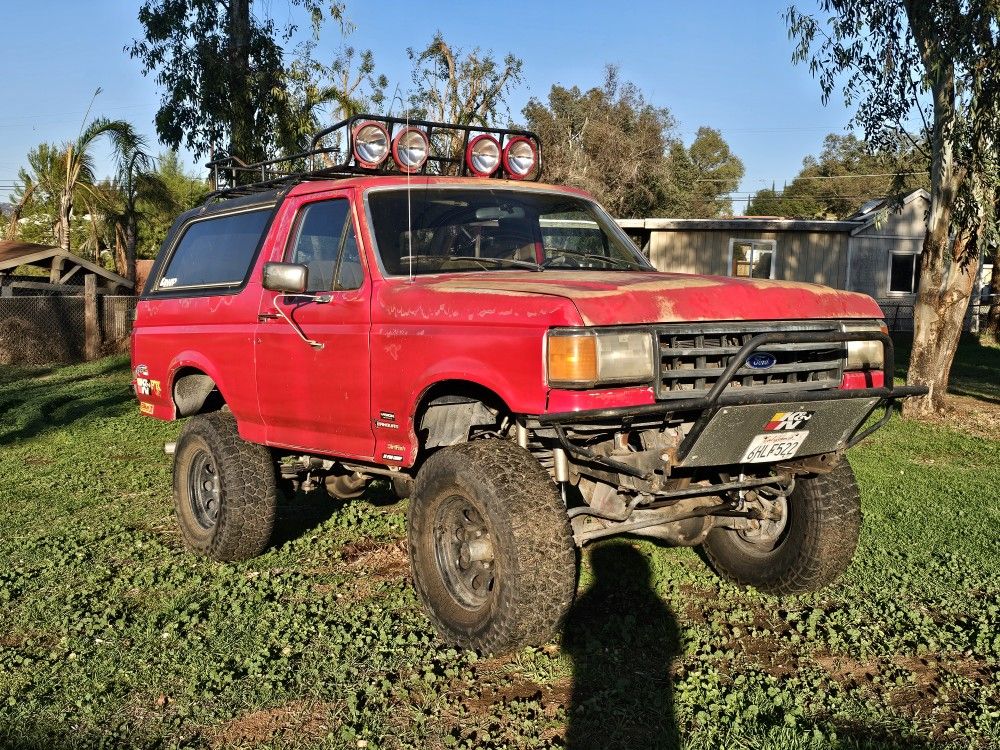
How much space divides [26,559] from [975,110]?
967cm

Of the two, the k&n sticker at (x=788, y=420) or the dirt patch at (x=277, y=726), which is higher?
the k&n sticker at (x=788, y=420)

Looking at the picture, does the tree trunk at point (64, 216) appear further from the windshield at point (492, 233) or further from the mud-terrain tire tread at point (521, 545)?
the mud-terrain tire tread at point (521, 545)

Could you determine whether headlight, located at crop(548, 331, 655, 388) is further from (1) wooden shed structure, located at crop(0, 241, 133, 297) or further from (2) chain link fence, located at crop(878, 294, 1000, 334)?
(2) chain link fence, located at crop(878, 294, 1000, 334)

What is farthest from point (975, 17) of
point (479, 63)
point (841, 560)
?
point (479, 63)

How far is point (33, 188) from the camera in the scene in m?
28.0

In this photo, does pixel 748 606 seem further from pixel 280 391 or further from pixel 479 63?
pixel 479 63

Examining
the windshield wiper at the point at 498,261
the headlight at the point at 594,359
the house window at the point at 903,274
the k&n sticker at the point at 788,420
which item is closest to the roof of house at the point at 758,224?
the house window at the point at 903,274

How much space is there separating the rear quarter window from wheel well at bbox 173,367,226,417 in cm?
57

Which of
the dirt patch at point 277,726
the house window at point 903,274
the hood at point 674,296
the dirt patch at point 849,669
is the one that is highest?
the hood at point 674,296

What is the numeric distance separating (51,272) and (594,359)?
2153cm

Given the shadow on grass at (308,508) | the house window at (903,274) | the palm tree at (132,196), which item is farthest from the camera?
the house window at (903,274)

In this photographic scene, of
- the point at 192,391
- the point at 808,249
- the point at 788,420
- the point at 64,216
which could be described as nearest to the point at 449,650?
the point at 788,420

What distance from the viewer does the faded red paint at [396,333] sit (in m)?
3.98

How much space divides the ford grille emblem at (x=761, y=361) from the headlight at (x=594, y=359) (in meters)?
0.52
